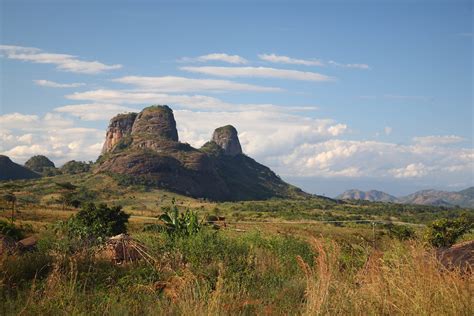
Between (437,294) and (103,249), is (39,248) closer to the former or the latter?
(103,249)

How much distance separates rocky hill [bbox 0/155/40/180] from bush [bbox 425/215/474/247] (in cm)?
18150

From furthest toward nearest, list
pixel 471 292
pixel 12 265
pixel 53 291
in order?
pixel 12 265
pixel 53 291
pixel 471 292

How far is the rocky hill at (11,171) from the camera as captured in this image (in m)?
183

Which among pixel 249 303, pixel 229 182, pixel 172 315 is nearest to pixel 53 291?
pixel 172 315

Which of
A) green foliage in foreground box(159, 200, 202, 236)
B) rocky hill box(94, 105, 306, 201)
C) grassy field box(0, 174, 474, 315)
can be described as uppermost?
rocky hill box(94, 105, 306, 201)

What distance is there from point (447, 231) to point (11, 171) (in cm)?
18973

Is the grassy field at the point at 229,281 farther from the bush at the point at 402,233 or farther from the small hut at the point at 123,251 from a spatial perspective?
the bush at the point at 402,233

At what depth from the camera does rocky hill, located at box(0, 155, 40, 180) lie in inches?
7200

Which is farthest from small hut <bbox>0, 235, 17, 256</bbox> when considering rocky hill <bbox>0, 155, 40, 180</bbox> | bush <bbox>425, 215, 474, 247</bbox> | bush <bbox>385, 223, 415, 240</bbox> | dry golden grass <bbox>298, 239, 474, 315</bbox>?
rocky hill <bbox>0, 155, 40, 180</bbox>

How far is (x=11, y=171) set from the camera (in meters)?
186

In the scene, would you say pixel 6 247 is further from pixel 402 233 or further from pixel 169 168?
pixel 169 168

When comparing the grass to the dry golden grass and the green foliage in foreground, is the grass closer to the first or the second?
the dry golden grass

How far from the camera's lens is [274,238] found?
14.2 meters

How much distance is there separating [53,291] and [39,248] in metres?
6.05
